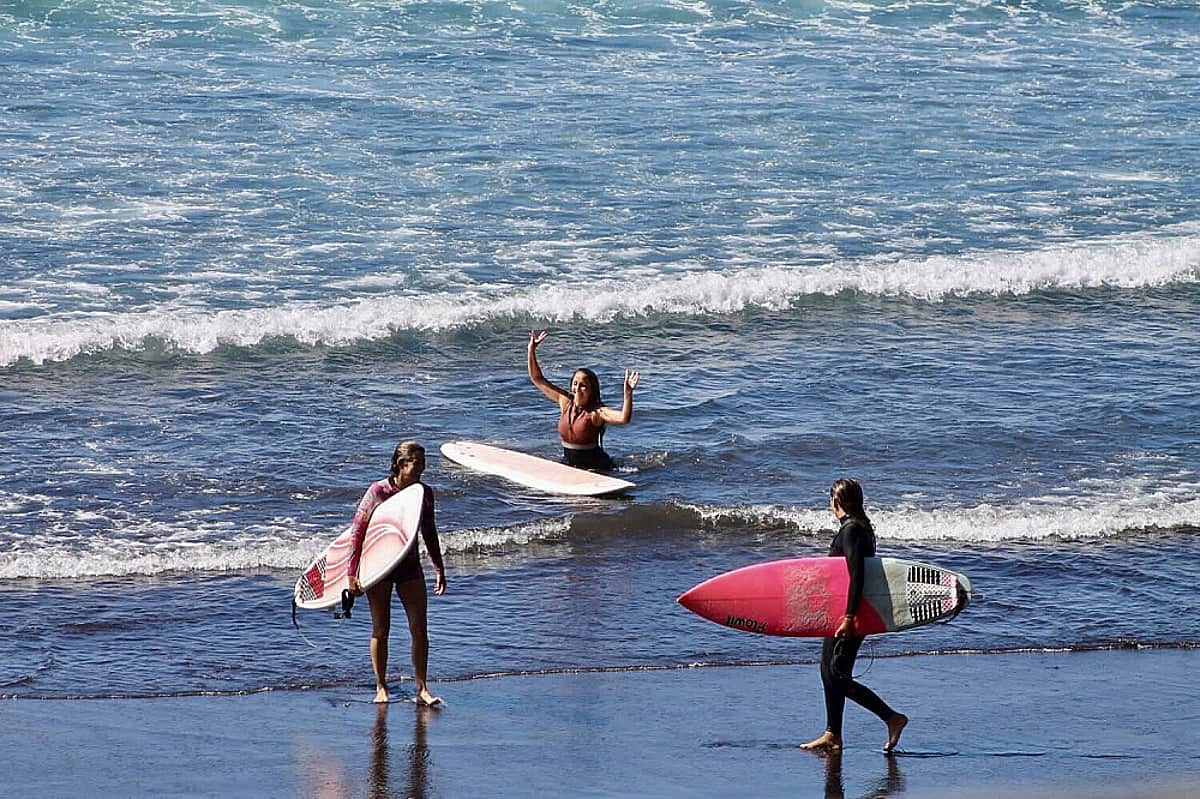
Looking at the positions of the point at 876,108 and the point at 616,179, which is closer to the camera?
the point at 616,179

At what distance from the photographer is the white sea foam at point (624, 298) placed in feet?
56.9

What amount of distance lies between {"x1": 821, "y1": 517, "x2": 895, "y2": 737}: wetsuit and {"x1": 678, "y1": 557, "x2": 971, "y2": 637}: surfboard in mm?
119

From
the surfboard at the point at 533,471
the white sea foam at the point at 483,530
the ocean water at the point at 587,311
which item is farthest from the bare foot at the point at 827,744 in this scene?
the surfboard at the point at 533,471

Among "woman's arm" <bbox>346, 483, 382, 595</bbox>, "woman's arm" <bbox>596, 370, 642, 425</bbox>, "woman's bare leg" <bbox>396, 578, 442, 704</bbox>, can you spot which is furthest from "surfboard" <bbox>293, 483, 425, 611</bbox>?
"woman's arm" <bbox>596, 370, 642, 425</bbox>

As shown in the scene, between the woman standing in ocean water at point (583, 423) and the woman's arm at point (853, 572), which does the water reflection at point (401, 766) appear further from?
the woman standing in ocean water at point (583, 423)

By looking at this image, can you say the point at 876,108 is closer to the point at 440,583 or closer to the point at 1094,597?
the point at 1094,597

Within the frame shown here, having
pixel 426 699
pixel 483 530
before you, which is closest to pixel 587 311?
pixel 483 530

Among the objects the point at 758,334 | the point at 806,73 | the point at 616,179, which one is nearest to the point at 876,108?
the point at 806,73

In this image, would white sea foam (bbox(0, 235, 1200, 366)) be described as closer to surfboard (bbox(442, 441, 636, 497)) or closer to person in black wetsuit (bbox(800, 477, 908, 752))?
surfboard (bbox(442, 441, 636, 497))

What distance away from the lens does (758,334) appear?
1802 centimetres

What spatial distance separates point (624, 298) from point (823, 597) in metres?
10.5

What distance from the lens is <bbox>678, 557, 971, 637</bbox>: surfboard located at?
8422mm

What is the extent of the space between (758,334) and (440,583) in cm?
940

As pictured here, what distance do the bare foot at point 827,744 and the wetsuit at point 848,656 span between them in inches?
1.0
